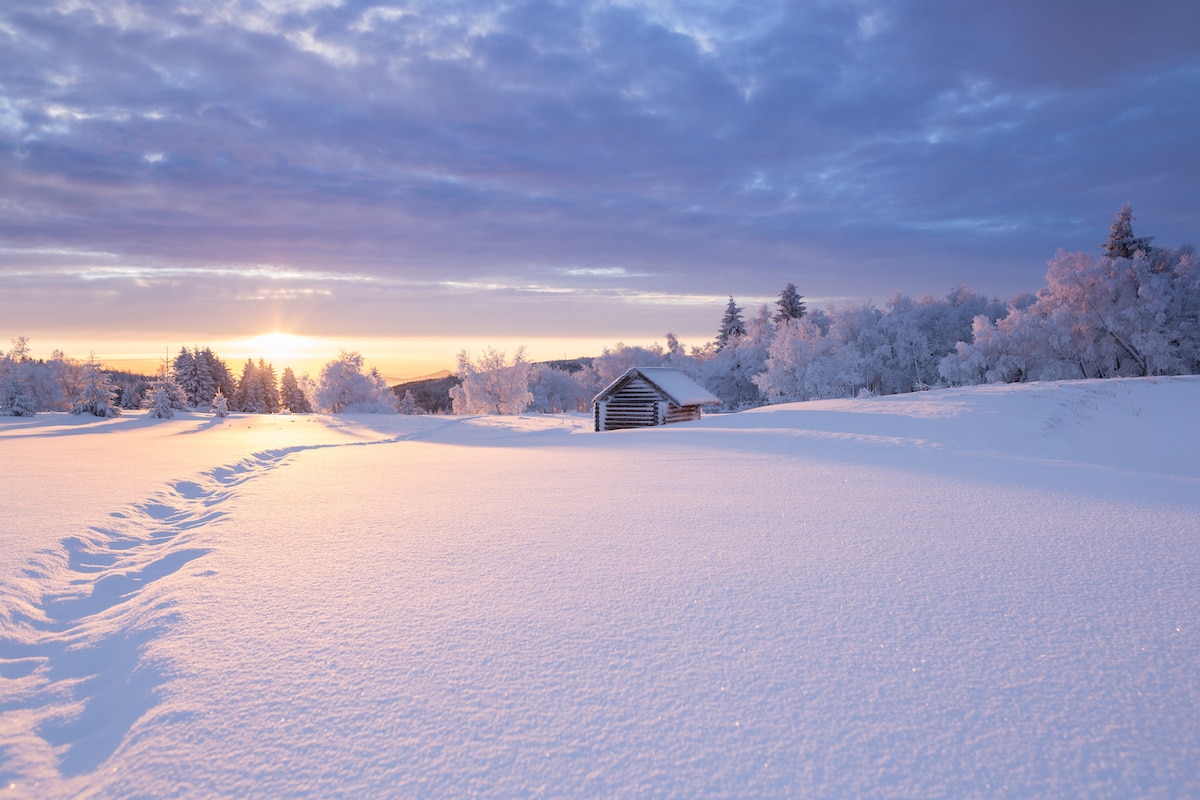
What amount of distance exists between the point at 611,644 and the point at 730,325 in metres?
78.0

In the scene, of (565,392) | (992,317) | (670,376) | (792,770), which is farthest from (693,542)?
(565,392)

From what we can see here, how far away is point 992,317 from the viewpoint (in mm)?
54531

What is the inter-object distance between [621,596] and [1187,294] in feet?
155

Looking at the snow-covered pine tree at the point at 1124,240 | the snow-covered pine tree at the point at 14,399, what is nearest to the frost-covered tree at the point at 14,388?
the snow-covered pine tree at the point at 14,399

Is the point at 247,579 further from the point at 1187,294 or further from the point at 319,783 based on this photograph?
the point at 1187,294

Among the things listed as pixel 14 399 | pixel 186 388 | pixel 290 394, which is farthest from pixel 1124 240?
pixel 290 394

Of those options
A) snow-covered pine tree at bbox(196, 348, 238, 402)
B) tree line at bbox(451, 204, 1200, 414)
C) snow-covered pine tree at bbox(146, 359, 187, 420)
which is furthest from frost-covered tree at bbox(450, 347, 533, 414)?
snow-covered pine tree at bbox(196, 348, 238, 402)

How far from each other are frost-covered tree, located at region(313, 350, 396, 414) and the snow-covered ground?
50047mm

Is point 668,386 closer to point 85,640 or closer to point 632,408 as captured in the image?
point 632,408

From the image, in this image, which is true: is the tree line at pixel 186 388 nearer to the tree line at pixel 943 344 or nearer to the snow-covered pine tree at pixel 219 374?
the snow-covered pine tree at pixel 219 374

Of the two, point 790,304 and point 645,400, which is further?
point 790,304

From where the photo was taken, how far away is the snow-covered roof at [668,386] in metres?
27.6

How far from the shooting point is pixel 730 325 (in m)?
78.2

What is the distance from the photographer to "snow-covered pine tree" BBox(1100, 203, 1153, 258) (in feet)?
117
